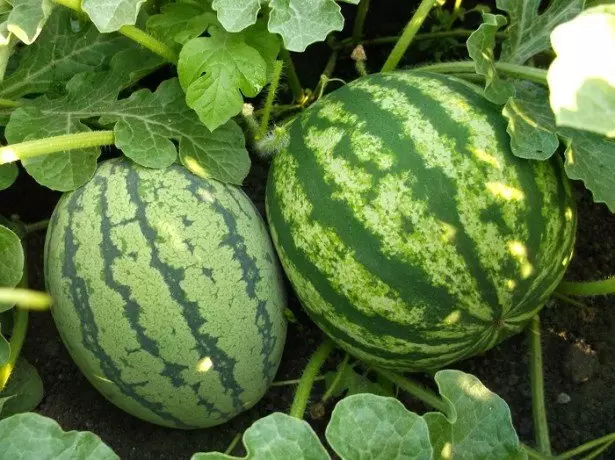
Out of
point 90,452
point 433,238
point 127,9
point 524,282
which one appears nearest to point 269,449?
point 90,452

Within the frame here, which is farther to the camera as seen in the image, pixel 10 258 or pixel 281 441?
pixel 10 258

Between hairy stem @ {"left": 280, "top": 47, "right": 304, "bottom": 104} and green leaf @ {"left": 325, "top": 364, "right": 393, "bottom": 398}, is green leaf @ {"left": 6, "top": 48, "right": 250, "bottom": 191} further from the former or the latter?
green leaf @ {"left": 325, "top": 364, "right": 393, "bottom": 398}

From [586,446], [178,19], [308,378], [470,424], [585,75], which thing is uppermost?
[585,75]

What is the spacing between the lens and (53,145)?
1.65m

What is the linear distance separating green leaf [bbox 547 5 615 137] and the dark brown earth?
109 centimetres

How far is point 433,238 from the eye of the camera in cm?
156

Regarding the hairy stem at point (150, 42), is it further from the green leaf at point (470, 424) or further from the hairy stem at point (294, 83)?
the green leaf at point (470, 424)

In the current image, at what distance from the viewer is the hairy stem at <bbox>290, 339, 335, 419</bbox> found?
174 centimetres

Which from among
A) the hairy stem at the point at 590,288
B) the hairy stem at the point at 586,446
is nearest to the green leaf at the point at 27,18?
the hairy stem at the point at 590,288

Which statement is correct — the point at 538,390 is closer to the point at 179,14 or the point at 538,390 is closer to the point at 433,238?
the point at 433,238

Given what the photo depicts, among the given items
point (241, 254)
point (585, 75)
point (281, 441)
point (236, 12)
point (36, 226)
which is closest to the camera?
point (585, 75)

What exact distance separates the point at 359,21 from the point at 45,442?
55.2 inches

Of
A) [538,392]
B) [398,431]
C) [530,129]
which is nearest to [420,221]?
[530,129]

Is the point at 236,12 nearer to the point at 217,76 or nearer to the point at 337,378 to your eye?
the point at 217,76
